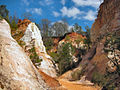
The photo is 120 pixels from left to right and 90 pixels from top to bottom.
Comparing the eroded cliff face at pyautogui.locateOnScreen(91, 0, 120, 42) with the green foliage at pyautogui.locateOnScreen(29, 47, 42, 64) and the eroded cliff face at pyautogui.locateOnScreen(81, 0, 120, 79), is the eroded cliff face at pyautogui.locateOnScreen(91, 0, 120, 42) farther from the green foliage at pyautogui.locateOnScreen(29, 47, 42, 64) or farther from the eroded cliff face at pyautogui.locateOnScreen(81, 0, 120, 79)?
the green foliage at pyautogui.locateOnScreen(29, 47, 42, 64)

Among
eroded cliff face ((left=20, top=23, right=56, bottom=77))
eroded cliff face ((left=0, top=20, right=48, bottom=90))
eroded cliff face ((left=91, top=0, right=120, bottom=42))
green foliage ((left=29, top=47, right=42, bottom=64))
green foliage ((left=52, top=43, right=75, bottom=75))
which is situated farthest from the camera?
green foliage ((left=52, top=43, right=75, bottom=75))

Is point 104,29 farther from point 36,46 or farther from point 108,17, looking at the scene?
point 36,46

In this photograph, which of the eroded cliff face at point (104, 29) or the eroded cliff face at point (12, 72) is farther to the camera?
the eroded cliff face at point (104, 29)

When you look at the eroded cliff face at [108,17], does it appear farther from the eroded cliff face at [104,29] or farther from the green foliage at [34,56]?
the green foliage at [34,56]

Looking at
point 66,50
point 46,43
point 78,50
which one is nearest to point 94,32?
point 66,50

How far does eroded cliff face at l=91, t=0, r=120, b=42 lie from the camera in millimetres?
16222

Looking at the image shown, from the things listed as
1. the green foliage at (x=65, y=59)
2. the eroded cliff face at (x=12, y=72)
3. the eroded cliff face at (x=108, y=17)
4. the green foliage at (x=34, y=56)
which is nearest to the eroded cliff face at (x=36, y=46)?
the green foliage at (x=34, y=56)

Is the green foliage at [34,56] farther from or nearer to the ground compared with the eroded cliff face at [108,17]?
nearer to the ground

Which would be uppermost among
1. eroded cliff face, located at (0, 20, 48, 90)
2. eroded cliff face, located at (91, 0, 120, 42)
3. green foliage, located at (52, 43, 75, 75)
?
eroded cliff face, located at (91, 0, 120, 42)

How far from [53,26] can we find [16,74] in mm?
50687

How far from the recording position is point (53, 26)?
175 feet

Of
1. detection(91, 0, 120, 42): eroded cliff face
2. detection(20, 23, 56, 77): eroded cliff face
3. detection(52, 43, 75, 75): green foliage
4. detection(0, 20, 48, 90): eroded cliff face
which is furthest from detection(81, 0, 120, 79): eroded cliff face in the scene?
detection(0, 20, 48, 90): eroded cliff face

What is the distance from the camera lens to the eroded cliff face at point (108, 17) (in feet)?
53.2

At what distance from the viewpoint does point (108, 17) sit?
19.1 m
